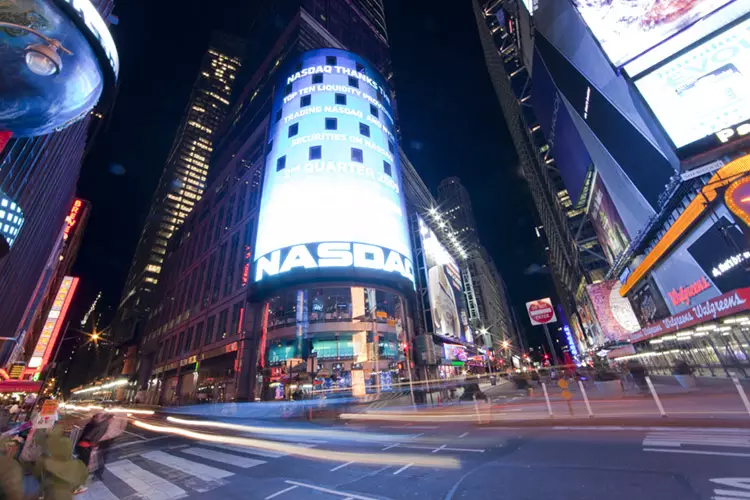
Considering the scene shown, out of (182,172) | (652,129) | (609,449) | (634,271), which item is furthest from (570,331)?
(182,172)

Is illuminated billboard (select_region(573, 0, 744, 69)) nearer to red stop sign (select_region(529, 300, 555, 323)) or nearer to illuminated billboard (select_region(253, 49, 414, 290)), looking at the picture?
red stop sign (select_region(529, 300, 555, 323))

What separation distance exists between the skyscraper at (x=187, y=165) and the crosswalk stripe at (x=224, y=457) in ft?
332

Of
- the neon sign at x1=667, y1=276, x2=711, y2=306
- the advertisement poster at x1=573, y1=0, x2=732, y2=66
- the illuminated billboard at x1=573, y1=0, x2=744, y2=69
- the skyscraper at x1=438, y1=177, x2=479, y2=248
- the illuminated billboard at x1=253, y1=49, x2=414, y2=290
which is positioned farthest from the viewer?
the skyscraper at x1=438, y1=177, x2=479, y2=248

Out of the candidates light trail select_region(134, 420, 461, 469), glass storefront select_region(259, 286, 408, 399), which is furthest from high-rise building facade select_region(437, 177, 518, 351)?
light trail select_region(134, 420, 461, 469)


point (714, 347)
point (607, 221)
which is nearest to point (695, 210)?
point (714, 347)

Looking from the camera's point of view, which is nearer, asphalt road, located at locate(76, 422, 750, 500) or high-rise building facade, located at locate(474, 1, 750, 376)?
asphalt road, located at locate(76, 422, 750, 500)

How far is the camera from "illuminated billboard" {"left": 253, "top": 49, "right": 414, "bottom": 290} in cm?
2506

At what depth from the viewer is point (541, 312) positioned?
474 inches

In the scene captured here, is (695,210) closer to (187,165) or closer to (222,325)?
(222,325)

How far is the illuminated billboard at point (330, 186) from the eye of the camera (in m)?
25.1

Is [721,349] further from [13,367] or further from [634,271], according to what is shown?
[13,367]

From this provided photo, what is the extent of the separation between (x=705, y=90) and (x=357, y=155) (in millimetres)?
23976

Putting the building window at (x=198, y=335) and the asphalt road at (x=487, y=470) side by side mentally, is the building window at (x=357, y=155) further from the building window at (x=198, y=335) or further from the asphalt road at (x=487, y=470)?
the building window at (x=198, y=335)

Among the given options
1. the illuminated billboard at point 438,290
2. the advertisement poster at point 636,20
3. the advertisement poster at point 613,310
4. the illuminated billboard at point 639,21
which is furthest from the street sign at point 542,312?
the advertisement poster at point 613,310
